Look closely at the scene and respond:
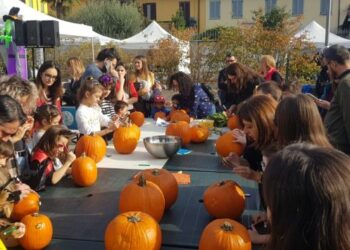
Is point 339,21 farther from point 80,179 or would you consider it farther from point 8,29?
point 80,179

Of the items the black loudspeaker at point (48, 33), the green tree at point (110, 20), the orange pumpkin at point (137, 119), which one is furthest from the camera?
the green tree at point (110, 20)

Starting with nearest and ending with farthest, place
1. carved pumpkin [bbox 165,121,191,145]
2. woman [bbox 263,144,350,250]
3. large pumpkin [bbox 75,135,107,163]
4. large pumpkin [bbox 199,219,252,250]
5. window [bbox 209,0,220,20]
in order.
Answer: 1. woman [bbox 263,144,350,250]
2. large pumpkin [bbox 199,219,252,250]
3. large pumpkin [bbox 75,135,107,163]
4. carved pumpkin [bbox 165,121,191,145]
5. window [bbox 209,0,220,20]

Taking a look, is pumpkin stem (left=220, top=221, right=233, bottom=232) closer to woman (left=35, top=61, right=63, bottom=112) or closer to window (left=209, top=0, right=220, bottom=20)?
woman (left=35, top=61, right=63, bottom=112)

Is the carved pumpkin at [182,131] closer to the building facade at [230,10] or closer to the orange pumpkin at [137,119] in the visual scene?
the orange pumpkin at [137,119]

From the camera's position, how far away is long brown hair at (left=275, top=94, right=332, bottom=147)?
221cm

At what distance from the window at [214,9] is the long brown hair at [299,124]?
3763cm

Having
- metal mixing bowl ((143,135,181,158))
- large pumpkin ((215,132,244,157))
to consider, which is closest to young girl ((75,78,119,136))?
metal mixing bowl ((143,135,181,158))

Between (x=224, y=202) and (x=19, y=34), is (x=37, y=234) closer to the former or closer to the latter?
(x=224, y=202)

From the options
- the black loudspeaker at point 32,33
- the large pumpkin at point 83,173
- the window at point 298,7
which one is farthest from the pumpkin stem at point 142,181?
the window at point 298,7

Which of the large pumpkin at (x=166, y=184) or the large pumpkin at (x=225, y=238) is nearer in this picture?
the large pumpkin at (x=225, y=238)

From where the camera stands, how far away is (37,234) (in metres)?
2.11

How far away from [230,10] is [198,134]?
35409mm

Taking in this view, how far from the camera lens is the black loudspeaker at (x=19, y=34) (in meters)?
6.77

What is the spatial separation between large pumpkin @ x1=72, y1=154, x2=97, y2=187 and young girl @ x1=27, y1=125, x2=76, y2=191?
0.32 ft
